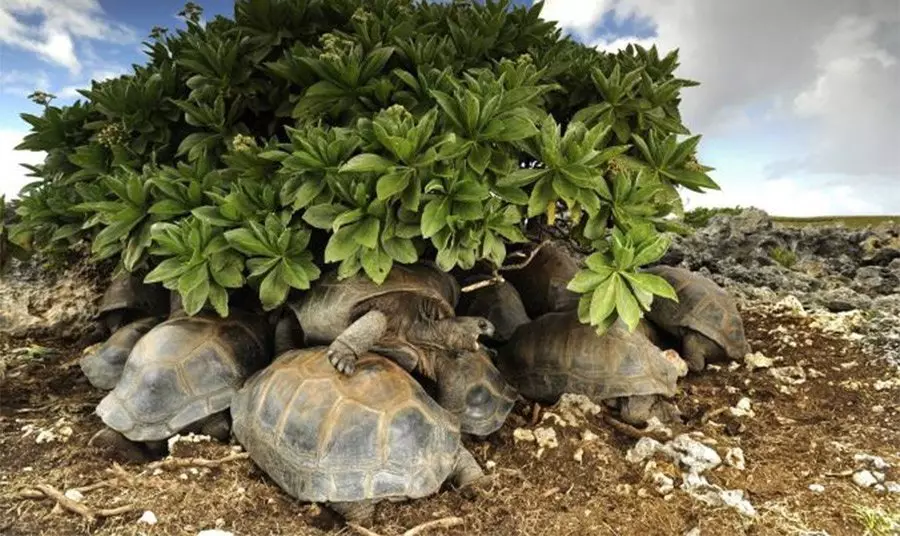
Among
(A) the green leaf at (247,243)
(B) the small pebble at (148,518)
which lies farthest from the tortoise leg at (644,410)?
(B) the small pebble at (148,518)

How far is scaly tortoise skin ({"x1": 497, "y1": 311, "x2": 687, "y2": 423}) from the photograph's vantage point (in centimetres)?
378

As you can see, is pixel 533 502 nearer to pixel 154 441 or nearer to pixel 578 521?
pixel 578 521

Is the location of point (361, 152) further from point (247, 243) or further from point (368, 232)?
point (247, 243)

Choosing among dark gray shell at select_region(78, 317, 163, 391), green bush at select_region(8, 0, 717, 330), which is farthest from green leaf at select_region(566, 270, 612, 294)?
dark gray shell at select_region(78, 317, 163, 391)

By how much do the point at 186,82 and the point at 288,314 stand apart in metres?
1.50

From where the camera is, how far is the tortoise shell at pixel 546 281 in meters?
4.84

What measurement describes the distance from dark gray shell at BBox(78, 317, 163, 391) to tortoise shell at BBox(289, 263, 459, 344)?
3.91ft

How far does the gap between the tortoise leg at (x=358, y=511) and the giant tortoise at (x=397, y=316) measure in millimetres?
720

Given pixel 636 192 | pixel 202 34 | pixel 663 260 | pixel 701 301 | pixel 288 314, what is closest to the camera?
pixel 636 192

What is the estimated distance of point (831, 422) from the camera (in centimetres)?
377

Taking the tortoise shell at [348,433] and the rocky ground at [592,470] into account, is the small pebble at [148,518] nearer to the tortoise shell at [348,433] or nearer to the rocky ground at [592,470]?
the rocky ground at [592,470]

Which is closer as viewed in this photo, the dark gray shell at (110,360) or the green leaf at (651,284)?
the green leaf at (651,284)

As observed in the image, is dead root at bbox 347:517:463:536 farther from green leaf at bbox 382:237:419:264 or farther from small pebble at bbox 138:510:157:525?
green leaf at bbox 382:237:419:264

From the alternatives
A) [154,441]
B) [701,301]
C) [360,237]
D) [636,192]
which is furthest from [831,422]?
[154,441]
